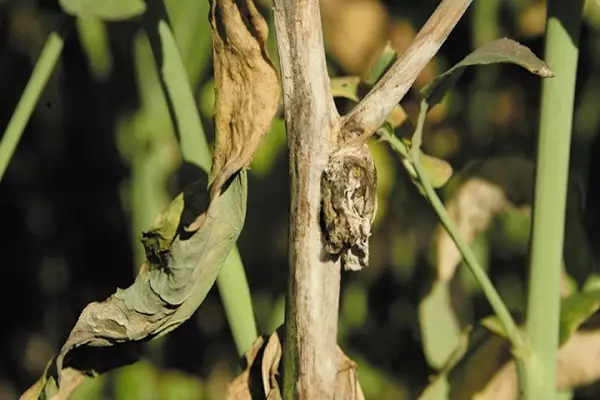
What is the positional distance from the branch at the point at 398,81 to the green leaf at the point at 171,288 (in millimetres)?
62

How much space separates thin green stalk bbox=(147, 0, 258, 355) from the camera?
58 centimetres

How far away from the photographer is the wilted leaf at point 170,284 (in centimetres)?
49

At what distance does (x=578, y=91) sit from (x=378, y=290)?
26 centimetres

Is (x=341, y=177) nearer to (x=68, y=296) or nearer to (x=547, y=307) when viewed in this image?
(x=547, y=307)

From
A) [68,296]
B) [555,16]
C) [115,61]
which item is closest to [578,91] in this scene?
[555,16]

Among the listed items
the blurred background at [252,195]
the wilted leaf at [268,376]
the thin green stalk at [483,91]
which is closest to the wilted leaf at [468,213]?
the blurred background at [252,195]

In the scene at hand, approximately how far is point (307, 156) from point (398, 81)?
49mm

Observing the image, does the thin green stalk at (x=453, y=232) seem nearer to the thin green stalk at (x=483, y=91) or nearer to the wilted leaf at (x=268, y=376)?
the wilted leaf at (x=268, y=376)

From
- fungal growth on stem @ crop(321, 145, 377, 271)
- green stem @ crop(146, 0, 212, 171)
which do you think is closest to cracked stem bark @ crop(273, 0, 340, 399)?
fungal growth on stem @ crop(321, 145, 377, 271)

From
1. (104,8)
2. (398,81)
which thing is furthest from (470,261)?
(104,8)

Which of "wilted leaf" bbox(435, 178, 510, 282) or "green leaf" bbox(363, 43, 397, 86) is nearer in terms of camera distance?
"green leaf" bbox(363, 43, 397, 86)

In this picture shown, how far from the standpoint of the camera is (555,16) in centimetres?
56

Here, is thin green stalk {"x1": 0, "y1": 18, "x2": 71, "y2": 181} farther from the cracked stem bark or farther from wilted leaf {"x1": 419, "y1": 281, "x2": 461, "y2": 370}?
wilted leaf {"x1": 419, "y1": 281, "x2": 461, "y2": 370}

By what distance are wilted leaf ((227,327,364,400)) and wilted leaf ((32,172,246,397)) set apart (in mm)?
41
